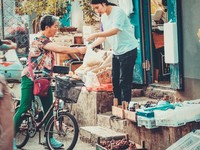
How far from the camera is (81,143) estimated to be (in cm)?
1003

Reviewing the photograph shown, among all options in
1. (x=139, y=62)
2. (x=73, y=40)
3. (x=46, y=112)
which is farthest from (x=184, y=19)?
(x=73, y=40)

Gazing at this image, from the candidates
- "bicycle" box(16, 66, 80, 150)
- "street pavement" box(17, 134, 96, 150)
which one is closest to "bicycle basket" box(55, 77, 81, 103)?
"bicycle" box(16, 66, 80, 150)

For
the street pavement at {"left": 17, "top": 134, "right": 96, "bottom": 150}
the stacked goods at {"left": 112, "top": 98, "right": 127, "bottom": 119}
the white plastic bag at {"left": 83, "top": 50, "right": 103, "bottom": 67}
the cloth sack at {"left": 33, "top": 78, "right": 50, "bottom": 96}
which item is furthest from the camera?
the white plastic bag at {"left": 83, "top": 50, "right": 103, "bottom": 67}

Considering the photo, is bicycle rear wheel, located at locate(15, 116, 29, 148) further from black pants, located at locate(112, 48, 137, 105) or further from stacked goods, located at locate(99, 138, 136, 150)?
stacked goods, located at locate(99, 138, 136, 150)

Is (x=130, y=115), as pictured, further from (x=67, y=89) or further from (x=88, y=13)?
(x=88, y=13)

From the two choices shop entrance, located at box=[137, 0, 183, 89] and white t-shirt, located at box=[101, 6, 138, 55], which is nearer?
white t-shirt, located at box=[101, 6, 138, 55]

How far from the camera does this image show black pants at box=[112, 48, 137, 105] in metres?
9.24

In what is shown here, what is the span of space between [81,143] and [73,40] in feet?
21.5

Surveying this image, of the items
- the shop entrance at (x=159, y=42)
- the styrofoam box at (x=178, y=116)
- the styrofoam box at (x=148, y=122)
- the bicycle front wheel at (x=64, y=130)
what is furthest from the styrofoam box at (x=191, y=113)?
the shop entrance at (x=159, y=42)

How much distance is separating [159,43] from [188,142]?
5.92 m

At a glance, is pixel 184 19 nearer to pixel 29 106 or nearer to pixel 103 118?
pixel 103 118

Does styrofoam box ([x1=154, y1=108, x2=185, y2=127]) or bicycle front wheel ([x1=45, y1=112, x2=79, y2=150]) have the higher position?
styrofoam box ([x1=154, y1=108, x2=185, y2=127])

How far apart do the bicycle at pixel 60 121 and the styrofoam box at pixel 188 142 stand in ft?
7.49

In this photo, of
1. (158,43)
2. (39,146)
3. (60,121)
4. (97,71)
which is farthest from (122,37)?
(158,43)
